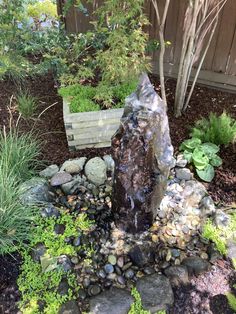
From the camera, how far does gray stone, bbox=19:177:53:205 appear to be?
2.48 m

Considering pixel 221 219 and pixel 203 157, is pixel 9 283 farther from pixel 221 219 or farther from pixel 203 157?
pixel 203 157

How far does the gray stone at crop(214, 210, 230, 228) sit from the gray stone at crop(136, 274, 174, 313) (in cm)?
63

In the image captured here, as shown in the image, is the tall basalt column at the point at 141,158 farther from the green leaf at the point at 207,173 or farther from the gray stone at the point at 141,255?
the green leaf at the point at 207,173

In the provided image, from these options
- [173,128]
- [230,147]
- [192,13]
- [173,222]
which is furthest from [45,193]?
[192,13]

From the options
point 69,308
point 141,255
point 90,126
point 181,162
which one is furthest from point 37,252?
point 181,162

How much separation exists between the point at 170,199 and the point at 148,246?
524mm

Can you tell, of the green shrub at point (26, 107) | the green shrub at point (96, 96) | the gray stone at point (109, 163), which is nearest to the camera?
the gray stone at point (109, 163)

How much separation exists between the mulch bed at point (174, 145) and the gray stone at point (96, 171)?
0.21 metres

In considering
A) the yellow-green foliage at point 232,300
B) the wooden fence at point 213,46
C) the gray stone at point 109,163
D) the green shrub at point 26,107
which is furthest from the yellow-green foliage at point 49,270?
the wooden fence at point 213,46

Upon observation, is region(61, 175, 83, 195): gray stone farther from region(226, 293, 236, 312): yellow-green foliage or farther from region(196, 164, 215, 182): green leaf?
region(226, 293, 236, 312): yellow-green foliage

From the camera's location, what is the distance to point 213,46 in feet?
13.0

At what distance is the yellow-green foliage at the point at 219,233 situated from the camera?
2387 mm

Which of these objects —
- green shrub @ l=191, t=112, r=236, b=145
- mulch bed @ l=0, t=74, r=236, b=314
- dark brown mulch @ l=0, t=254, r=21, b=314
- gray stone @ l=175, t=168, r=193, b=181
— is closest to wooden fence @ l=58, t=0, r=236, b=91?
mulch bed @ l=0, t=74, r=236, b=314

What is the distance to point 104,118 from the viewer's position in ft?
9.76
